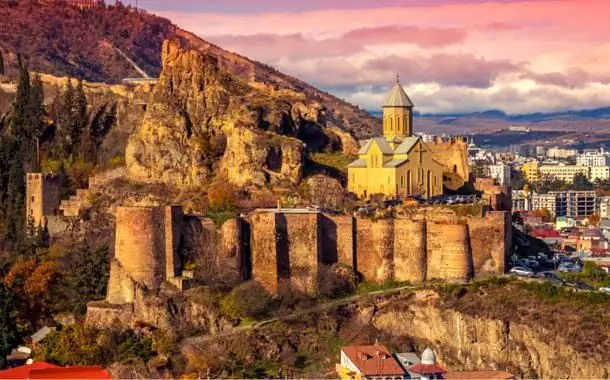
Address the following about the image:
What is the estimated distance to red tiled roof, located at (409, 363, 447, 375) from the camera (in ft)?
137

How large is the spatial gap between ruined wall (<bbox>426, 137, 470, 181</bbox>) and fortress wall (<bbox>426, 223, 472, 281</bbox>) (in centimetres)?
833

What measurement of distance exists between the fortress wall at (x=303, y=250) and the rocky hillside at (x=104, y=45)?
161 feet

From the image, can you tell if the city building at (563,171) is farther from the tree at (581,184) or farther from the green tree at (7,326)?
the green tree at (7,326)

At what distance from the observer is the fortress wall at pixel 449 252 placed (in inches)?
1881

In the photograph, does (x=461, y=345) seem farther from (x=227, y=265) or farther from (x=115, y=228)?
(x=115, y=228)

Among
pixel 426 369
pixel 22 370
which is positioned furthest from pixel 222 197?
pixel 426 369

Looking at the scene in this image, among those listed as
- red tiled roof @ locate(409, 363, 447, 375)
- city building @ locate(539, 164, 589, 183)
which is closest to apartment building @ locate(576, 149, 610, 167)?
city building @ locate(539, 164, 589, 183)

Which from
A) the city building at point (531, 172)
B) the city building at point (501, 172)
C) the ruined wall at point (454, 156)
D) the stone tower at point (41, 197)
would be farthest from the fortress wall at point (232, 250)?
the city building at point (531, 172)

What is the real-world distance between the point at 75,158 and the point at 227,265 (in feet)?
47.0

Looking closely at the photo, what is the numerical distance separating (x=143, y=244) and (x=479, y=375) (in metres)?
11.2

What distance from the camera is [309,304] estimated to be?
47.2m

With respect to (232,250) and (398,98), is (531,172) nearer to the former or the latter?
(398,98)

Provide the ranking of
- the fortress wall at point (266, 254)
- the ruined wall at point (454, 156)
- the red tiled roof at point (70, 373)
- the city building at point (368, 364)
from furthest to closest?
the ruined wall at point (454, 156)
the fortress wall at point (266, 254)
the city building at point (368, 364)
the red tiled roof at point (70, 373)

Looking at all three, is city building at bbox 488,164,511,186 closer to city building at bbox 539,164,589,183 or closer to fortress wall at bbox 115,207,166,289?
city building at bbox 539,164,589,183
